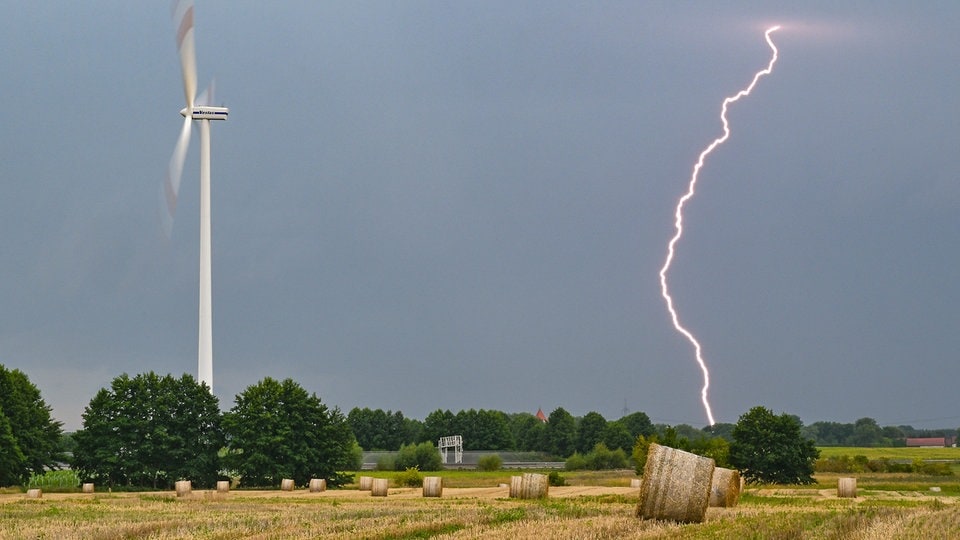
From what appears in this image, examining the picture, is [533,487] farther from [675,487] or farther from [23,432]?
[23,432]

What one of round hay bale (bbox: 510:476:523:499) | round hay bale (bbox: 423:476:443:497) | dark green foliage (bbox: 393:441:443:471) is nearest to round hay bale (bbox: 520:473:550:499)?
round hay bale (bbox: 510:476:523:499)

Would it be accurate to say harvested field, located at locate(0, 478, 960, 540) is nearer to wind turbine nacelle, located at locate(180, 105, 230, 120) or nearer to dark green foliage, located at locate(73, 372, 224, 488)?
dark green foliage, located at locate(73, 372, 224, 488)

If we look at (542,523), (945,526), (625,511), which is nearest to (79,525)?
(542,523)

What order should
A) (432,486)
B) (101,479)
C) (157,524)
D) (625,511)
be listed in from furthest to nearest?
1. (101,479)
2. (432,486)
3. (625,511)
4. (157,524)

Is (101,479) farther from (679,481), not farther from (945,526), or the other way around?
(945,526)

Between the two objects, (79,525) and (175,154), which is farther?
(175,154)

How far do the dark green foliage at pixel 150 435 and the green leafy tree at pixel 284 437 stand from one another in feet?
5.80

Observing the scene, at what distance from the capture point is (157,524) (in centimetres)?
3044

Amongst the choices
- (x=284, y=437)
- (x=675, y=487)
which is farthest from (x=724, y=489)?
(x=284, y=437)

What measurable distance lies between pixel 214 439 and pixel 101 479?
7476 mm

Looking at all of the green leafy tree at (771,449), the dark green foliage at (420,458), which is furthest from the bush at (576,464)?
the green leafy tree at (771,449)

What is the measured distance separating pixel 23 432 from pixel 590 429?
297ft

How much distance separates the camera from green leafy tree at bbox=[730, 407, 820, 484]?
75500 mm

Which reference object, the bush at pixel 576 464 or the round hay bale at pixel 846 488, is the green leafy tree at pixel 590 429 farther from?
the round hay bale at pixel 846 488
